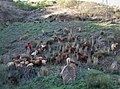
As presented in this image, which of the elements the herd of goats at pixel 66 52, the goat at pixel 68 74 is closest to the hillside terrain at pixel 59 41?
the herd of goats at pixel 66 52

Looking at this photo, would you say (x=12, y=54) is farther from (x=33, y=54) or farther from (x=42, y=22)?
(x=42, y=22)

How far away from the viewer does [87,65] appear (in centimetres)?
970

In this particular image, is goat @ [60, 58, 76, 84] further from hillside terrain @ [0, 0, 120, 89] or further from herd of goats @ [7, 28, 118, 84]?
hillside terrain @ [0, 0, 120, 89]

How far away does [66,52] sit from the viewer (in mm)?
10875

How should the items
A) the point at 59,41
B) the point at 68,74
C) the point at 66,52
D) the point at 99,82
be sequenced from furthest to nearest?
the point at 59,41 < the point at 66,52 < the point at 68,74 < the point at 99,82

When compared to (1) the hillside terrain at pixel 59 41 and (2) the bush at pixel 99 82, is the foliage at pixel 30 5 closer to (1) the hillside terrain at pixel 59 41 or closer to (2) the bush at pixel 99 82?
(1) the hillside terrain at pixel 59 41


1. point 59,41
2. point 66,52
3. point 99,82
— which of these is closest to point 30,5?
point 59,41

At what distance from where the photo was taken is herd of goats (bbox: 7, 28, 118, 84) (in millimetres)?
9219

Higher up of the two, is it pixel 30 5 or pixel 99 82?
pixel 30 5

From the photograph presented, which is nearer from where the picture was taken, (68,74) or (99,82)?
(99,82)

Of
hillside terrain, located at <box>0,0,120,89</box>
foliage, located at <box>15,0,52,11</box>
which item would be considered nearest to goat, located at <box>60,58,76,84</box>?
hillside terrain, located at <box>0,0,120,89</box>

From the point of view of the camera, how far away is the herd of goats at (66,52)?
9.22m

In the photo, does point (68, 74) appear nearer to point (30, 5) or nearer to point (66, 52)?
point (66, 52)

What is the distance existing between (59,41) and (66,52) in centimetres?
171
